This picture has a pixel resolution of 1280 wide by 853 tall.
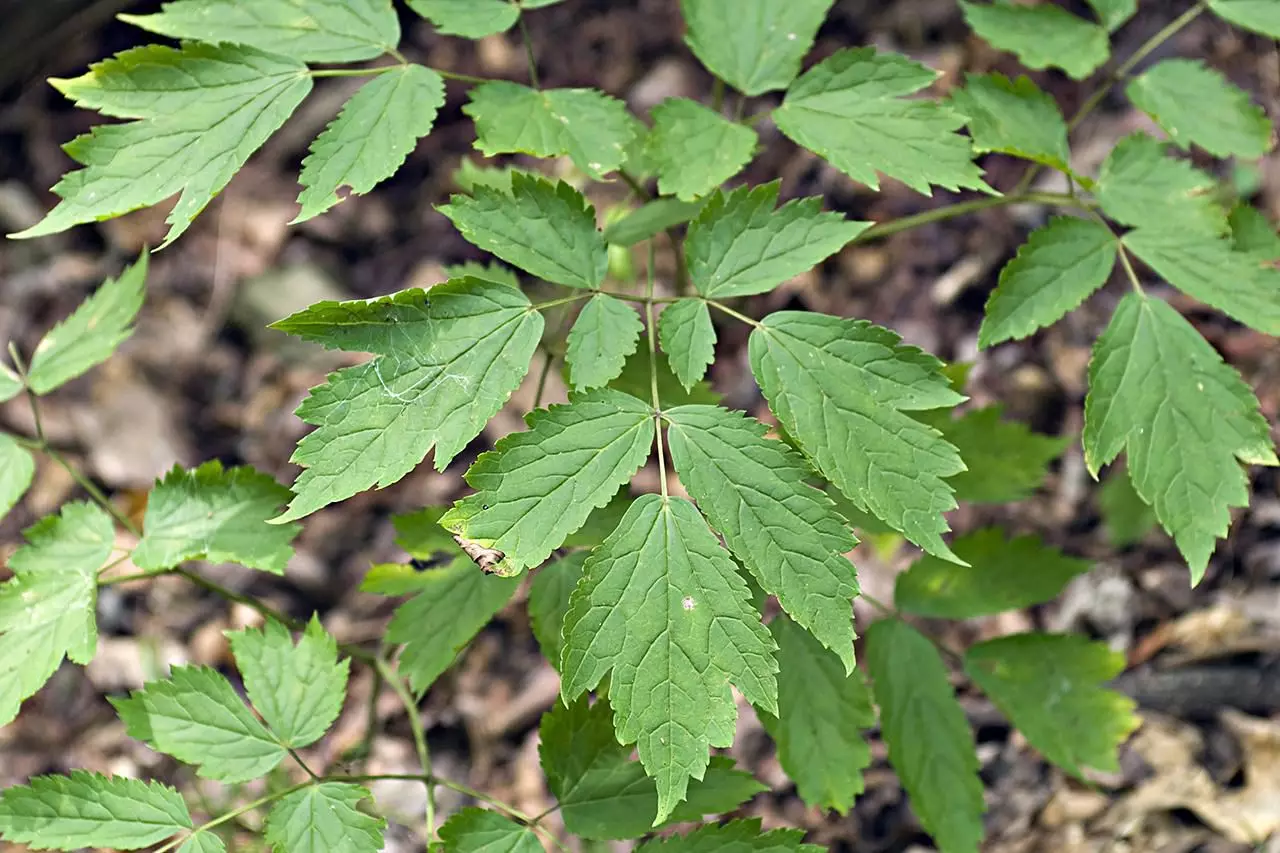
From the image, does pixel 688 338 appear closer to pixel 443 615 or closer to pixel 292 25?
pixel 443 615

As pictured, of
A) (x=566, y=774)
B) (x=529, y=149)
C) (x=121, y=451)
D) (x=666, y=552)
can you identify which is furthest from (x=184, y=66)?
(x=121, y=451)

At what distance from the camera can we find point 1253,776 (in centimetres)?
219

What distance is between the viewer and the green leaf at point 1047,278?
1.56m

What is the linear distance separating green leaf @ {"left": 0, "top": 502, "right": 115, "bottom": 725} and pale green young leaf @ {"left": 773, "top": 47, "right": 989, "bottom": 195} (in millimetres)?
1333

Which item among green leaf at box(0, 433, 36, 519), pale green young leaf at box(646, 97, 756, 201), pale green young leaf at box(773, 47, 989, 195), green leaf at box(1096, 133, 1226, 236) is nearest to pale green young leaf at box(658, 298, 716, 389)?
pale green young leaf at box(646, 97, 756, 201)

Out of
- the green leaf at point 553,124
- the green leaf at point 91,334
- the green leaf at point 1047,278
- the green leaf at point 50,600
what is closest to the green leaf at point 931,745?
the green leaf at point 1047,278

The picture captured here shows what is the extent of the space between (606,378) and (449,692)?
5.81ft

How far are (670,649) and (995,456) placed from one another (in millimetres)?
986

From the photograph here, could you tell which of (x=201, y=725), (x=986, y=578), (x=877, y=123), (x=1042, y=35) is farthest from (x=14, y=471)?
(x=1042, y=35)

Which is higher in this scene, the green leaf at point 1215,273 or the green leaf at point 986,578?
the green leaf at point 1215,273

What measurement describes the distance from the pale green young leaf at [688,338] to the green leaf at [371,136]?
Answer: 438 millimetres

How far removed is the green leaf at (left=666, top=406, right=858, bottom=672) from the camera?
3.94ft

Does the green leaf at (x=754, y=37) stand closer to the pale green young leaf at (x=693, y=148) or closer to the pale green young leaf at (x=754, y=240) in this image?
the pale green young leaf at (x=693, y=148)

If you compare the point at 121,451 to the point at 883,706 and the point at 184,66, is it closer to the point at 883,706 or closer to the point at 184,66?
the point at 184,66
